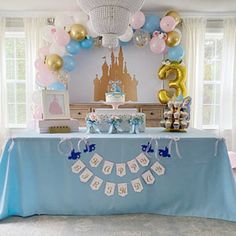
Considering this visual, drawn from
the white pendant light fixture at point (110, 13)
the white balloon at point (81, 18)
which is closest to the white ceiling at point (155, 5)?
the white balloon at point (81, 18)

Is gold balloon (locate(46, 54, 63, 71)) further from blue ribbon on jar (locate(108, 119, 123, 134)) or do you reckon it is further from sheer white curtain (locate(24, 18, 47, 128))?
blue ribbon on jar (locate(108, 119, 123, 134))

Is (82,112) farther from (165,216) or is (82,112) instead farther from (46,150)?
(165,216)

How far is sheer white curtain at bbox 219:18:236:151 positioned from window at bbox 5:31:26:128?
11.4 ft

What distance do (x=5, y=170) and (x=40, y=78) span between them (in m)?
2.27

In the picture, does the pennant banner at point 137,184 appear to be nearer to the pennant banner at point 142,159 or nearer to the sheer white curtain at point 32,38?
the pennant banner at point 142,159

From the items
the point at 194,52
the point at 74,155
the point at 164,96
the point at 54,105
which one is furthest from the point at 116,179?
the point at 194,52

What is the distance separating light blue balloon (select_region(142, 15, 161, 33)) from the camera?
436cm

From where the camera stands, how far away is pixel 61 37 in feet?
13.5

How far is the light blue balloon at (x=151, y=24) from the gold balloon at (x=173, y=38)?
0.24 meters

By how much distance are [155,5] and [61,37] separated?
5.10ft

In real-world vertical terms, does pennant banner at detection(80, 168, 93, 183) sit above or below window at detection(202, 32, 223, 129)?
below

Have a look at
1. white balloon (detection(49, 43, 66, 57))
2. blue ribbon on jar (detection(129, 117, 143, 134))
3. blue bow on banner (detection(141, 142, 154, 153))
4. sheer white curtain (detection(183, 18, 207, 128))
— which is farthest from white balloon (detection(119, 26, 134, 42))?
blue bow on banner (detection(141, 142, 154, 153))

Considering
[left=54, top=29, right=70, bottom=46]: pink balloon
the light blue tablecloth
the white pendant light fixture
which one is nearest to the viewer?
the white pendant light fixture

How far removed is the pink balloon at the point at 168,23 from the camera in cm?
420
